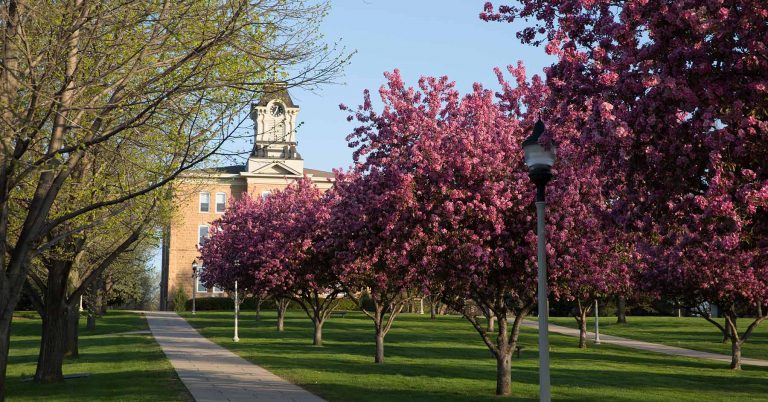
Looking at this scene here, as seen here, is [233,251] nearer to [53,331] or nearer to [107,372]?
[107,372]

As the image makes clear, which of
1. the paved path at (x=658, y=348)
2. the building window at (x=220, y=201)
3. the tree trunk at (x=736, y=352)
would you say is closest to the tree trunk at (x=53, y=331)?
the tree trunk at (x=736, y=352)

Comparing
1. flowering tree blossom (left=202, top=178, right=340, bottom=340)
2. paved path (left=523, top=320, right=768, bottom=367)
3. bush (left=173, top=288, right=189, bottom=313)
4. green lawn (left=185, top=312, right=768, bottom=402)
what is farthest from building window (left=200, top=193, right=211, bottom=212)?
paved path (left=523, top=320, right=768, bottom=367)

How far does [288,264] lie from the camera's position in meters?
34.8

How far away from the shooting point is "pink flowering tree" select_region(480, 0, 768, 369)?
28.0 feet

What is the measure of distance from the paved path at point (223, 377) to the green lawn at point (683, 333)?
816 inches

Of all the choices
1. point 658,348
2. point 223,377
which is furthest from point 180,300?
point 223,377

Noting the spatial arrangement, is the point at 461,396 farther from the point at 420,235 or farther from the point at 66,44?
the point at 66,44

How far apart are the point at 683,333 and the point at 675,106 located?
43023 millimetres

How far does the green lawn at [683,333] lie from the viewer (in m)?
39.3

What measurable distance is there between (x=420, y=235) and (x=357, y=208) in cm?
222

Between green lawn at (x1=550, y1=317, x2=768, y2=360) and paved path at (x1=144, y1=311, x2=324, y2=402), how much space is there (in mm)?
20736

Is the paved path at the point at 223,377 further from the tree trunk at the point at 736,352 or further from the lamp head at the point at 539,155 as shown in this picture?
the tree trunk at the point at 736,352

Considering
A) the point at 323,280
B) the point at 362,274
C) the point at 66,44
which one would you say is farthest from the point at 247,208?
the point at 66,44

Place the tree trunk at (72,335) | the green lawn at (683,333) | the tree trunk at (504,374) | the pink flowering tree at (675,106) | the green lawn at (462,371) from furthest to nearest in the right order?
the green lawn at (683,333) < the tree trunk at (72,335) < the green lawn at (462,371) < the tree trunk at (504,374) < the pink flowering tree at (675,106)
